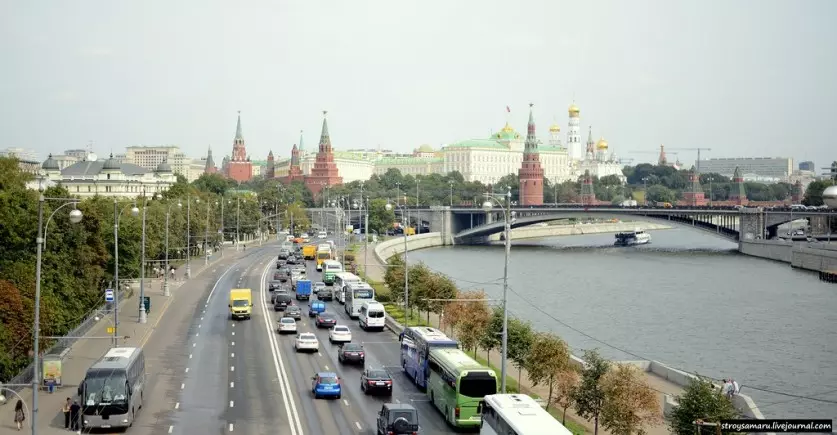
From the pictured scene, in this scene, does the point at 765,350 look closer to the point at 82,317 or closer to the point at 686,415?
the point at 686,415

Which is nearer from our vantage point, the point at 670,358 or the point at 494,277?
the point at 670,358

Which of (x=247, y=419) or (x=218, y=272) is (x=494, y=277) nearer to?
(x=218, y=272)

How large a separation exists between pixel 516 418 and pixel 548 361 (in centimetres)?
994

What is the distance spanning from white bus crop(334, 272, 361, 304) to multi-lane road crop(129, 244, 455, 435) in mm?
5710

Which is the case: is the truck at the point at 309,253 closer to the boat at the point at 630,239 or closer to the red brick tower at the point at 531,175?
the boat at the point at 630,239

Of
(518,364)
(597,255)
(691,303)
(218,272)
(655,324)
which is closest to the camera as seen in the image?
(518,364)

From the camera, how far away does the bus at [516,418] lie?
20.8 metres

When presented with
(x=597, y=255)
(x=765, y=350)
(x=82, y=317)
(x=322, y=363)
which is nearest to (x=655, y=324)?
(x=765, y=350)

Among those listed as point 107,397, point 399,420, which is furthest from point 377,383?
point 107,397

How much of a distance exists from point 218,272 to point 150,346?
35698 mm

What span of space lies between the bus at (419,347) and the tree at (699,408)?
8.86 metres

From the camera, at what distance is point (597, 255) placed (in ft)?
372

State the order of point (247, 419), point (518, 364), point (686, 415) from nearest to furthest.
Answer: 1. point (686, 415)
2. point (247, 419)
3. point (518, 364)

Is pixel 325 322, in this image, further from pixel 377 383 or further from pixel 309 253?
pixel 309 253
